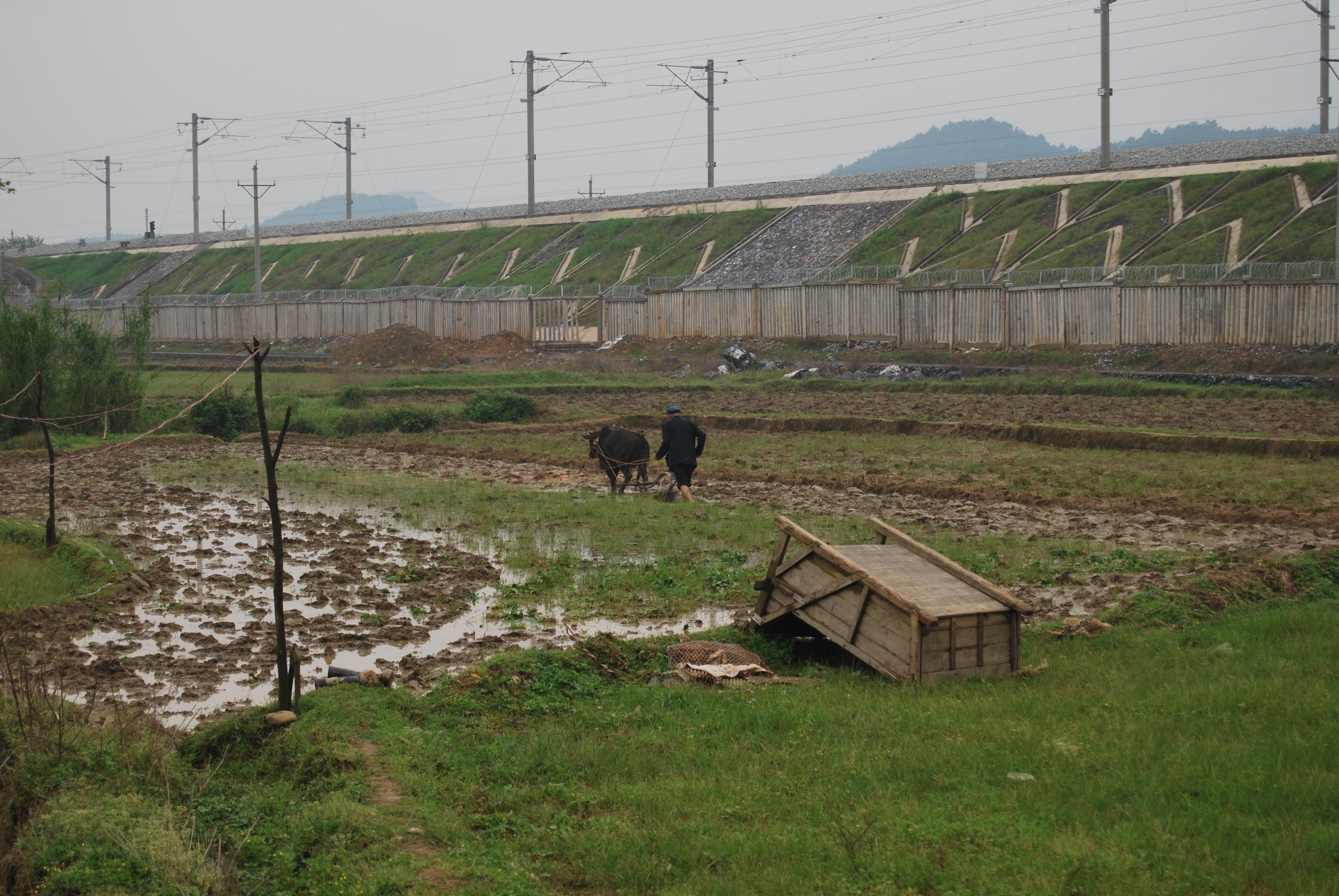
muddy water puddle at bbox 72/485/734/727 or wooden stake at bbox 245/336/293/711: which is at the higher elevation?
wooden stake at bbox 245/336/293/711

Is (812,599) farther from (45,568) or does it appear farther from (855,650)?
(45,568)

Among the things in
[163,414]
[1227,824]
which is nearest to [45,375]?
[163,414]

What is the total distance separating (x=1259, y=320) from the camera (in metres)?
33.4

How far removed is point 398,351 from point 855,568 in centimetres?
4184

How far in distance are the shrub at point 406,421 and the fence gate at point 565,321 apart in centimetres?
2049

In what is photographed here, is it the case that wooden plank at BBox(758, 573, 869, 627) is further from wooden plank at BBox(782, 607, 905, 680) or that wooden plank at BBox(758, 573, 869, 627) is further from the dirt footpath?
the dirt footpath

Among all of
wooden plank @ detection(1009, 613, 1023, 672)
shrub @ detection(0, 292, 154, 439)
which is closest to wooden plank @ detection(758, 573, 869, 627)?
wooden plank @ detection(1009, 613, 1023, 672)

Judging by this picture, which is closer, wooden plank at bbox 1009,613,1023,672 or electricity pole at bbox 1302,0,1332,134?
wooden plank at bbox 1009,613,1023,672

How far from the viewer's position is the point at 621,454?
19.4 meters

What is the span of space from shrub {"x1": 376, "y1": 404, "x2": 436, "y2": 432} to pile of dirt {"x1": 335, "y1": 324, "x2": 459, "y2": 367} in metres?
17.3

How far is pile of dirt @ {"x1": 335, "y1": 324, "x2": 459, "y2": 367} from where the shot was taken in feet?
156

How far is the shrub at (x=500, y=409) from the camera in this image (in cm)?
3027

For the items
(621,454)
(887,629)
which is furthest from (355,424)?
(887,629)

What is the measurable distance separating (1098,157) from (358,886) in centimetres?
5480
